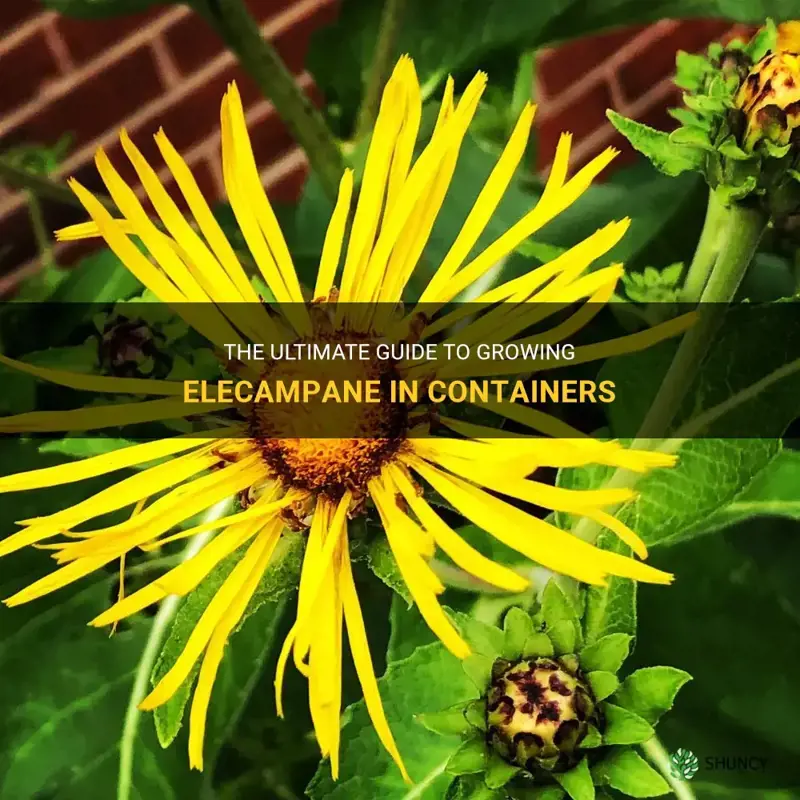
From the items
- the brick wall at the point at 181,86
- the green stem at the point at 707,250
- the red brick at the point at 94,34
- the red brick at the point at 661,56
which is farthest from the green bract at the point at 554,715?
the red brick at the point at 94,34

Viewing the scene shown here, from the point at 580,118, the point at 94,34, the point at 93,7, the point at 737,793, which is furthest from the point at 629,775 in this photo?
the point at 94,34

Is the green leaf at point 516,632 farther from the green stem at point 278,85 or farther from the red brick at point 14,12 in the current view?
the red brick at point 14,12

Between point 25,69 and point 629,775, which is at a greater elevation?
point 25,69

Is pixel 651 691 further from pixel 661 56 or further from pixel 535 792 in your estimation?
pixel 661 56

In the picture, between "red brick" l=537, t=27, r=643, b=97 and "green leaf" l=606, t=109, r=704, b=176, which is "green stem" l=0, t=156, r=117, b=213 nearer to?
"green leaf" l=606, t=109, r=704, b=176

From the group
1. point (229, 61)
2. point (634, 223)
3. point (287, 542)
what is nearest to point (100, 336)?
point (287, 542)

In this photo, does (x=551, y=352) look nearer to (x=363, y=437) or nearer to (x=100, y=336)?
(x=363, y=437)
